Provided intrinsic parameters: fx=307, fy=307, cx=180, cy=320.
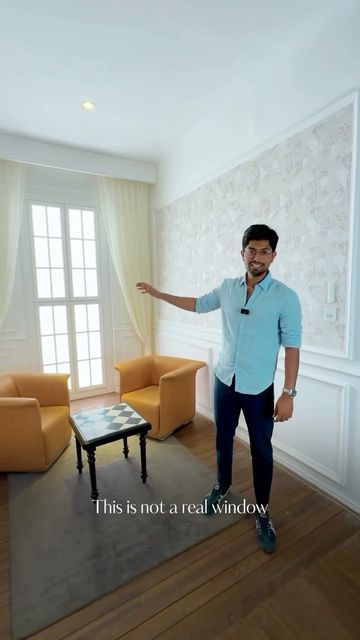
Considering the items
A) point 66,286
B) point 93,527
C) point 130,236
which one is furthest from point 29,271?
point 93,527

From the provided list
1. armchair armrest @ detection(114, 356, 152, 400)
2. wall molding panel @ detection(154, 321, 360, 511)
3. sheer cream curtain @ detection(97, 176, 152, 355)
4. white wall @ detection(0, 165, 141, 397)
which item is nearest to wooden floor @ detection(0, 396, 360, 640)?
wall molding panel @ detection(154, 321, 360, 511)

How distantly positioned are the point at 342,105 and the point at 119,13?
1448mm

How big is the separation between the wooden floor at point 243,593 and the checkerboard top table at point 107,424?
2.26ft

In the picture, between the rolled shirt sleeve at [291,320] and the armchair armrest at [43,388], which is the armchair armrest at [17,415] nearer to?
the armchair armrest at [43,388]

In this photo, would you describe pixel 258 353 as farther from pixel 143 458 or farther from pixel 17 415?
pixel 17 415

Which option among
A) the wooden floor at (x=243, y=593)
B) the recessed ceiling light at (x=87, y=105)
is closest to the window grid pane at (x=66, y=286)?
the recessed ceiling light at (x=87, y=105)

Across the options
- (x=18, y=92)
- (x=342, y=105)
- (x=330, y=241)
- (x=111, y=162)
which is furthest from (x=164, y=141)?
(x=330, y=241)

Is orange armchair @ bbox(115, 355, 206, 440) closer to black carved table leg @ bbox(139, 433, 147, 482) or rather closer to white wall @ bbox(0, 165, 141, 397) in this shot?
black carved table leg @ bbox(139, 433, 147, 482)

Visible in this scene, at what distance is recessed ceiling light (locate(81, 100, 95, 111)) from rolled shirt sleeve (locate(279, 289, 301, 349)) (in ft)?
8.14

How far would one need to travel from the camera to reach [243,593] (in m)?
1.44

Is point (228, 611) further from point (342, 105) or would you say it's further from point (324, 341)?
point (342, 105)

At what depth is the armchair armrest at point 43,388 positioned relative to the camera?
286 centimetres

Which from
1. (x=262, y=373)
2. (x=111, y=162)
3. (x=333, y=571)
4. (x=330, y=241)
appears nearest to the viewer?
(x=333, y=571)

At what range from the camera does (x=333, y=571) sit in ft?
5.04
